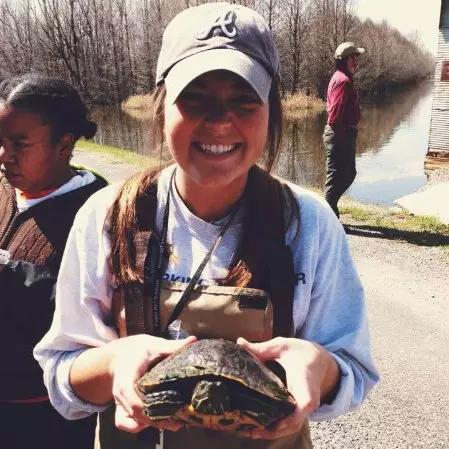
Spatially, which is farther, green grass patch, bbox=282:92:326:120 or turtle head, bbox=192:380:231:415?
green grass patch, bbox=282:92:326:120

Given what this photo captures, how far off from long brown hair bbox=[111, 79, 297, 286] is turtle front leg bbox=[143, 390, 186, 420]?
377 millimetres

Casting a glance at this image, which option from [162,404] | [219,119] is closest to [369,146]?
[219,119]

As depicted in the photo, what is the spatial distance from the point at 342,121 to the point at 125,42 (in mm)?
46807

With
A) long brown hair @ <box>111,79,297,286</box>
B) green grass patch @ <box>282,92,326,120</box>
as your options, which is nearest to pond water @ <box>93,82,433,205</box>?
green grass patch @ <box>282,92,326,120</box>

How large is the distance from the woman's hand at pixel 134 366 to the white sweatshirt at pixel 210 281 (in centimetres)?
21

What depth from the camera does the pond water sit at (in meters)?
15.8

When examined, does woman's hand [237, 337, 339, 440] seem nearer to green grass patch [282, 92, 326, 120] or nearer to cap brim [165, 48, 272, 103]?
cap brim [165, 48, 272, 103]

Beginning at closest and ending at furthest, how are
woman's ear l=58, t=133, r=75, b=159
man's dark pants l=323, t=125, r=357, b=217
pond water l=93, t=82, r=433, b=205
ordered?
1. woman's ear l=58, t=133, r=75, b=159
2. man's dark pants l=323, t=125, r=357, b=217
3. pond water l=93, t=82, r=433, b=205

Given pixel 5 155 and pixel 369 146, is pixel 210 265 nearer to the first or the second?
pixel 5 155

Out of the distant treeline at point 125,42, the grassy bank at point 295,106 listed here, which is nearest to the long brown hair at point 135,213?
the grassy bank at point 295,106

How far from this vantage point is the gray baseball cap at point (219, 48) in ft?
5.04

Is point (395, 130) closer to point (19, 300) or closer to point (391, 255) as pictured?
point (391, 255)

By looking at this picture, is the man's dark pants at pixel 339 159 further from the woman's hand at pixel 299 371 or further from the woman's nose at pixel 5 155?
the woman's hand at pixel 299 371

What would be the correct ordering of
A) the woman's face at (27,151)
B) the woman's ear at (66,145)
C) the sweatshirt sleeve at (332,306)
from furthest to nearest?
the woman's ear at (66,145), the woman's face at (27,151), the sweatshirt sleeve at (332,306)
